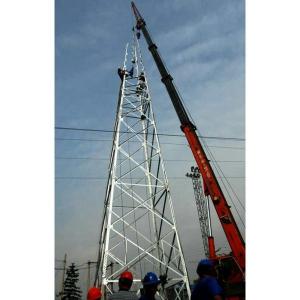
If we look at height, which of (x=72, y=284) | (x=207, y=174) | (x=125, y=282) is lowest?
(x=72, y=284)

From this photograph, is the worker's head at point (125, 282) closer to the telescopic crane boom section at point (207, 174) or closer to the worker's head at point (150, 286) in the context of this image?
the worker's head at point (150, 286)

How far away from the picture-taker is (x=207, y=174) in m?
11.2

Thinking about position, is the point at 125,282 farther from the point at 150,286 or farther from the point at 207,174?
the point at 207,174

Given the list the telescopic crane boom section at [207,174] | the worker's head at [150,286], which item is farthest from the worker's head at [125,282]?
the telescopic crane boom section at [207,174]

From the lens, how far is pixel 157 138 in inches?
489

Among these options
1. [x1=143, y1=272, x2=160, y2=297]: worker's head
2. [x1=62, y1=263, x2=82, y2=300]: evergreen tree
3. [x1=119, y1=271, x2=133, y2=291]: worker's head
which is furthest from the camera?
[x1=62, y1=263, x2=82, y2=300]: evergreen tree

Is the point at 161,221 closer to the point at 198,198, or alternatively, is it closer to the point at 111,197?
the point at 111,197

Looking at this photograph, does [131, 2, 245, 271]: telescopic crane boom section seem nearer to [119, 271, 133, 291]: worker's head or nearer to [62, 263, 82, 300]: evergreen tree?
[119, 271, 133, 291]: worker's head

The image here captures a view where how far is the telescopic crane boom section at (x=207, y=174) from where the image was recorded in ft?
33.4

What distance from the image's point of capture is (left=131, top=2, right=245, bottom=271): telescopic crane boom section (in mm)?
10180

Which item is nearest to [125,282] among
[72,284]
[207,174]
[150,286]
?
[150,286]

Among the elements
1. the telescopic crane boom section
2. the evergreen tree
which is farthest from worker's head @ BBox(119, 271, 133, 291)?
the evergreen tree
